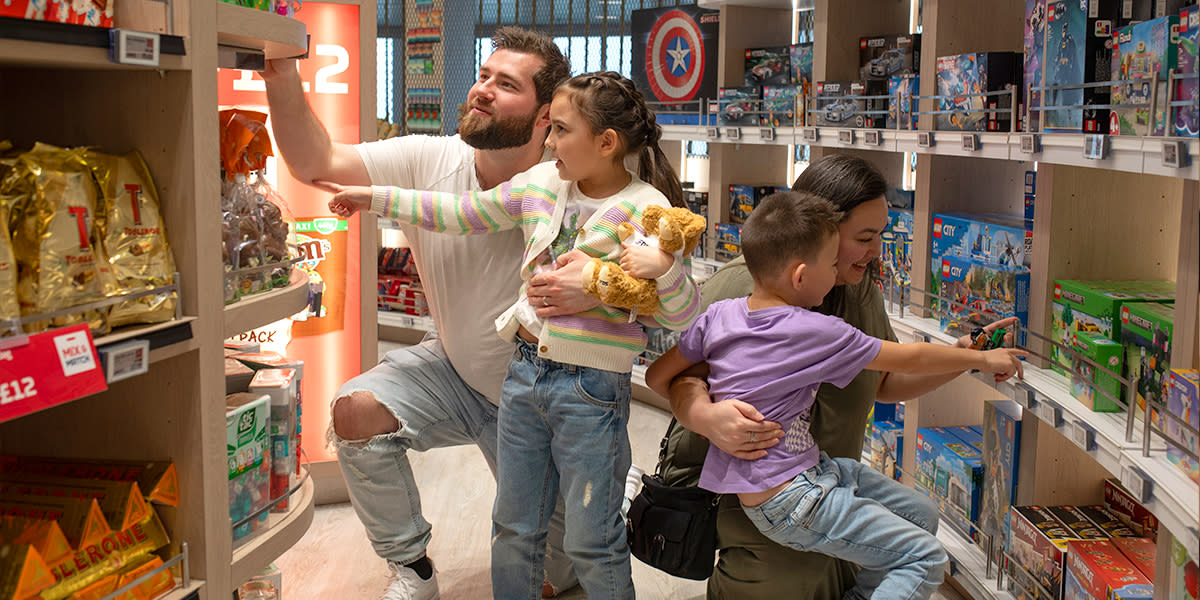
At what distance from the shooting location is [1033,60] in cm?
262

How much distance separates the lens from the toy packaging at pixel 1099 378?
7.52 feet

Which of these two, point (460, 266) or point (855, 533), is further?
point (460, 266)

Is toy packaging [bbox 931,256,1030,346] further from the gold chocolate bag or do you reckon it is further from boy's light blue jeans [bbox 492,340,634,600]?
the gold chocolate bag

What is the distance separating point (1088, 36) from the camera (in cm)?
236

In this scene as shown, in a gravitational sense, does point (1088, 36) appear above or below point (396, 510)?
above

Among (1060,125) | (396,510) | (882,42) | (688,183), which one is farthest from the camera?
(688,183)

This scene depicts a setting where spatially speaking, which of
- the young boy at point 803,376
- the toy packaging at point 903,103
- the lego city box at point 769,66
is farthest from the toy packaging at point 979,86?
the lego city box at point 769,66

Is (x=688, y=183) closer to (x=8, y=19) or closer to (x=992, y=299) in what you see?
(x=992, y=299)

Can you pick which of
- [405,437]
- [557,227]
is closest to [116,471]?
[557,227]

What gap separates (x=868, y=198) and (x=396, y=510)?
4.85 feet

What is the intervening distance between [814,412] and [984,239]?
0.92 meters

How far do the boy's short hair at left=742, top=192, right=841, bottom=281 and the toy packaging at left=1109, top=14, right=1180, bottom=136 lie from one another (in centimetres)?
64

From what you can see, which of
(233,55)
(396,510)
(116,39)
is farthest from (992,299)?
(116,39)

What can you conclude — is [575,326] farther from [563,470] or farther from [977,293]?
[977,293]
